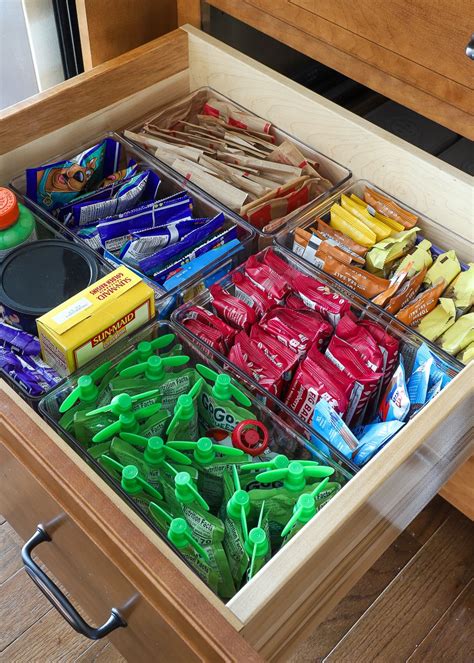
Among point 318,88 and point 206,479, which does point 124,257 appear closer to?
point 206,479

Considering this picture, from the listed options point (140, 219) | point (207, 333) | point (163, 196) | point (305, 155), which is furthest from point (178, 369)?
point (305, 155)

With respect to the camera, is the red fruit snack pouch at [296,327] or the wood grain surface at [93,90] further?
the wood grain surface at [93,90]

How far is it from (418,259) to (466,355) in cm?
19

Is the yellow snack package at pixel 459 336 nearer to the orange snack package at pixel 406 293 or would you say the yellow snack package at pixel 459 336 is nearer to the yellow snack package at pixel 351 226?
the orange snack package at pixel 406 293

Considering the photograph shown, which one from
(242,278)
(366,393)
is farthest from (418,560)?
(242,278)

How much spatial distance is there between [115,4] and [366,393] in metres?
0.84

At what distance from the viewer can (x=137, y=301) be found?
97 cm

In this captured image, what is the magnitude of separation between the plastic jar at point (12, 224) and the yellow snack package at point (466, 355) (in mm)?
663

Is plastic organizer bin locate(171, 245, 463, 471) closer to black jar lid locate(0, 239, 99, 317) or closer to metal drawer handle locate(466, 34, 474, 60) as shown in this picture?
black jar lid locate(0, 239, 99, 317)

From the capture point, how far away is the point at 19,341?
988 millimetres

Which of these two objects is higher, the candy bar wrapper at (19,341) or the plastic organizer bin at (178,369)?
the candy bar wrapper at (19,341)

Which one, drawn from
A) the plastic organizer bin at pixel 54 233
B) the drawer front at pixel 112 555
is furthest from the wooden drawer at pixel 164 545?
the plastic organizer bin at pixel 54 233

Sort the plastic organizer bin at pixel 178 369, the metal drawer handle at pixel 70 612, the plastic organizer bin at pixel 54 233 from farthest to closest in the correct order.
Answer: the plastic organizer bin at pixel 54 233 → the plastic organizer bin at pixel 178 369 → the metal drawer handle at pixel 70 612

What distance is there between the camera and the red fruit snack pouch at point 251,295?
1068mm
